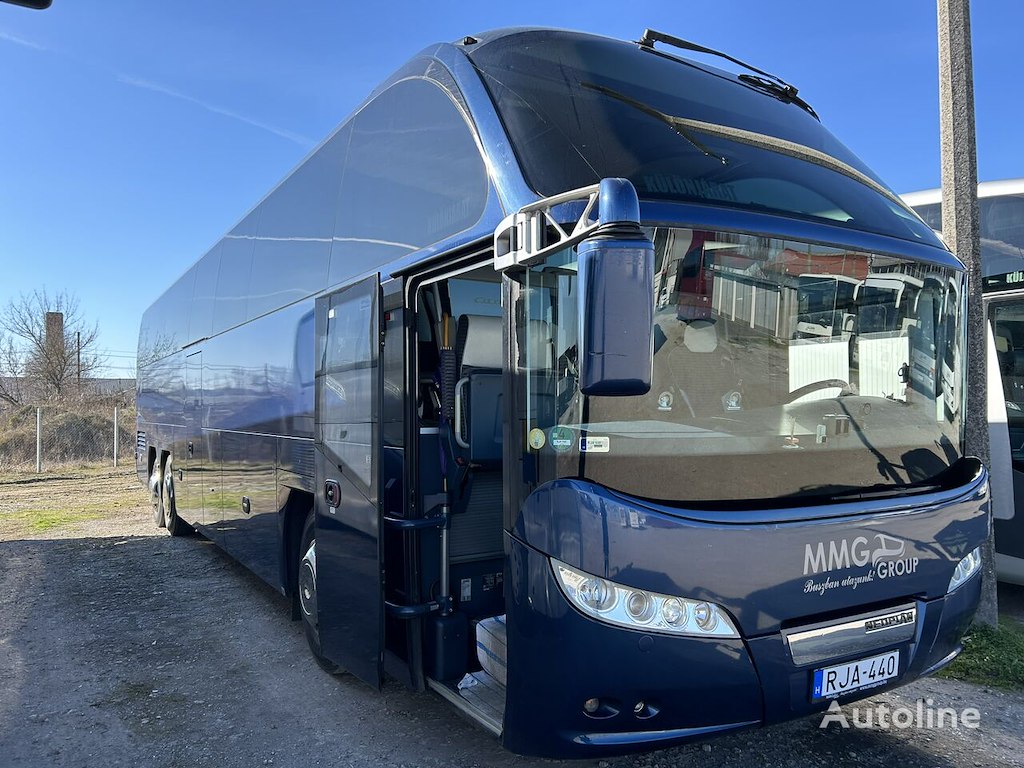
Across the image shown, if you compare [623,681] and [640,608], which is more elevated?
[640,608]

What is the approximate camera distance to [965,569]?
362cm

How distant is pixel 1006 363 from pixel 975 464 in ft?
12.1

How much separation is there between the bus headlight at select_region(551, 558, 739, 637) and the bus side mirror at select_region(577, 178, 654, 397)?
0.77 meters

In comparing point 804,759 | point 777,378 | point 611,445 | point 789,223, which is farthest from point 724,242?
point 804,759

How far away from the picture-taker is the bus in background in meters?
6.57

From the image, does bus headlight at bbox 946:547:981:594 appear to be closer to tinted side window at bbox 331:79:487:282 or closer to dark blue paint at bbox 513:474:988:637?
dark blue paint at bbox 513:474:988:637

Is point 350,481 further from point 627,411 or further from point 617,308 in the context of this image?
point 617,308

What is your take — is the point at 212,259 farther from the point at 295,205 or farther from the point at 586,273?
the point at 586,273

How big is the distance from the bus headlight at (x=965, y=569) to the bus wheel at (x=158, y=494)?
9.92 m

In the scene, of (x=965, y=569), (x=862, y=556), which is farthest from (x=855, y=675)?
(x=965, y=569)

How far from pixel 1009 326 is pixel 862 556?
4865 millimetres

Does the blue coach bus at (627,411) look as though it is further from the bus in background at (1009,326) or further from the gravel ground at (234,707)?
the bus in background at (1009,326)

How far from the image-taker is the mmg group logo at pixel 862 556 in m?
3.08

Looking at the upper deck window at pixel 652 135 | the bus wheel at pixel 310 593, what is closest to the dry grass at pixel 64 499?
the bus wheel at pixel 310 593
